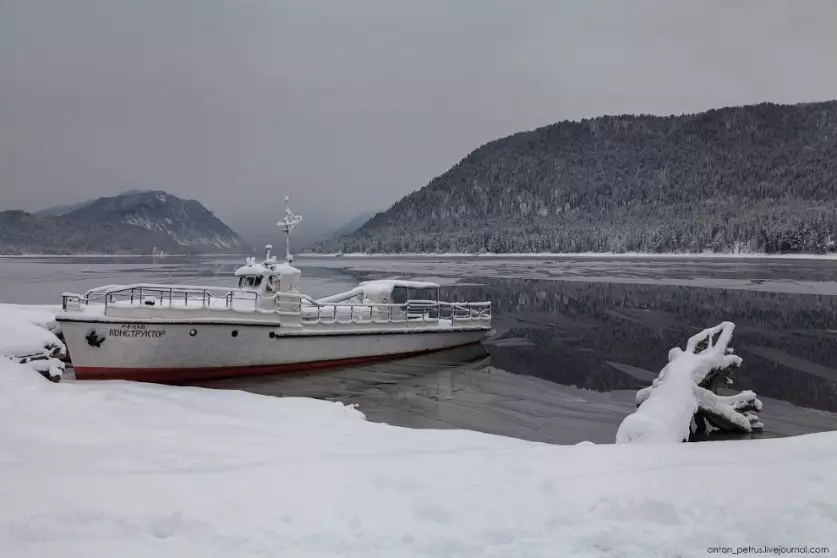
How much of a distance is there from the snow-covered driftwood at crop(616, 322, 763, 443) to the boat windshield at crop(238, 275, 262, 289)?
48.4 ft

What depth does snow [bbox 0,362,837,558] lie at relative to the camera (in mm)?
4961

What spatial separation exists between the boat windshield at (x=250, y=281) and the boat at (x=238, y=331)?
4 cm

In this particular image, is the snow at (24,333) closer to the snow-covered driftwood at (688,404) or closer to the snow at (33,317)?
the snow at (33,317)

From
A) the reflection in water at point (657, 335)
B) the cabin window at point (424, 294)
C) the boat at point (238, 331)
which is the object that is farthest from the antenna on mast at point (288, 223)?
the cabin window at point (424, 294)

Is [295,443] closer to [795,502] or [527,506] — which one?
[527,506]

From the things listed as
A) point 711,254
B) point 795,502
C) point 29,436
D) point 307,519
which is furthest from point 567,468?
point 711,254

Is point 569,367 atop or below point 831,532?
below

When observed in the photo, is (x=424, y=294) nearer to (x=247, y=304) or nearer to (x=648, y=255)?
(x=247, y=304)

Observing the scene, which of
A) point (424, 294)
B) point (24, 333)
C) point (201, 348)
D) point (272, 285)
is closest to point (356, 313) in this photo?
point (272, 285)

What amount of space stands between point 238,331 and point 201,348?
1.33 m

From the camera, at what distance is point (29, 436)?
28.0ft

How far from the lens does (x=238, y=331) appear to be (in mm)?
18344

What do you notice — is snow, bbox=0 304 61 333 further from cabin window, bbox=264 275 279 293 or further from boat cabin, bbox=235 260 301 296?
cabin window, bbox=264 275 279 293

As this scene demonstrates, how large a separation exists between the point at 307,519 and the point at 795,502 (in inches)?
219
